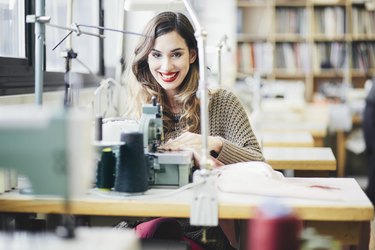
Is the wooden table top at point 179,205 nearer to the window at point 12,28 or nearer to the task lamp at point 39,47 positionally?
the task lamp at point 39,47

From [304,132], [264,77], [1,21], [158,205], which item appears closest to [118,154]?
[158,205]

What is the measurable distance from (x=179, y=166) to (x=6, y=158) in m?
0.64

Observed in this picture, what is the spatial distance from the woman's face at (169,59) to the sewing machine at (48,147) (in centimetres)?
104

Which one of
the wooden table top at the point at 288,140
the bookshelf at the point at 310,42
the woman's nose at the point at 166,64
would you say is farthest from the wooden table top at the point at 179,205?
the bookshelf at the point at 310,42

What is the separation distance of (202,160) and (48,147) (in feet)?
1.96

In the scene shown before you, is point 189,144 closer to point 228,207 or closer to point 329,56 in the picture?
point 228,207

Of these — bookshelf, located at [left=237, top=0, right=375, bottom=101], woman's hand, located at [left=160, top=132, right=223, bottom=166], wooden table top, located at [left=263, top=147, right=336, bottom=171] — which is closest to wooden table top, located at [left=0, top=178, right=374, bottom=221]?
woman's hand, located at [left=160, top=132, right=223, bottom=166]

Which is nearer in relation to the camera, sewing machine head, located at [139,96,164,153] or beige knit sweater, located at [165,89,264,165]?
sewing machine head, located at [139,96,164,153]

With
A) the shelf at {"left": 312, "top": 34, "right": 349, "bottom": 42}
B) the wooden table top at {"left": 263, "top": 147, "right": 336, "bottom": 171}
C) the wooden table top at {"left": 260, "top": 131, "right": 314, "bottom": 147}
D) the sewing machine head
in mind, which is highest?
the shelf at {"left": 312, "top": 34, "right": 349, "bottom": 42}

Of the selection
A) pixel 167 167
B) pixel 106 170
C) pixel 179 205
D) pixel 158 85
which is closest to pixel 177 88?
pixel 158 85

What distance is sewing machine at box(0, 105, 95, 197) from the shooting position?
1.21 m

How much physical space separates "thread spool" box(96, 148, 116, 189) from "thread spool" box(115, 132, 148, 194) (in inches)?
2.0

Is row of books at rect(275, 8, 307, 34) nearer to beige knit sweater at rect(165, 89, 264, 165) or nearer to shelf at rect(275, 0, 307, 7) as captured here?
shelf at rect(275, 0, 307, 7)

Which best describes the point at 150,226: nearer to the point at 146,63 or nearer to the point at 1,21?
the point at 146,63
